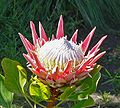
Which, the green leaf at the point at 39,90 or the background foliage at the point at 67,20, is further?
the background foliage at the point at 67,20

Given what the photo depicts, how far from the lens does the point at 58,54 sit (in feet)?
4.66

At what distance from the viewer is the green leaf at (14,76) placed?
1563mm

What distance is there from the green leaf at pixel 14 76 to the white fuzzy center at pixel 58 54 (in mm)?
145

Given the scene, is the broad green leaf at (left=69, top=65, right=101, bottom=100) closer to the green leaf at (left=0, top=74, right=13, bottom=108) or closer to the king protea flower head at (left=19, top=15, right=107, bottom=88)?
the king protea flower head at (left=19, top=15, right=107, bottom=88)

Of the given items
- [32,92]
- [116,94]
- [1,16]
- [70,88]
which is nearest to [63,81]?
[70,88]

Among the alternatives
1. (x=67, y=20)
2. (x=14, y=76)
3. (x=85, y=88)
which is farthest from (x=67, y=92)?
(x=67, y=20)

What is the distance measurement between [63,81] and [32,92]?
0.16 meters

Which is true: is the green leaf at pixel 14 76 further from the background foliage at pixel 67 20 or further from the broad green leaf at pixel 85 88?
the background foliage at pixel 67 20

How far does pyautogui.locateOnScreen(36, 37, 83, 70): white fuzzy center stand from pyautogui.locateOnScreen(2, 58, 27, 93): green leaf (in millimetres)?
145

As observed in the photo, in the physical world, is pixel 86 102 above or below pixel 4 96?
below

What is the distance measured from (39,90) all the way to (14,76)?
0.41ft

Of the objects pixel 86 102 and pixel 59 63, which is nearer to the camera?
pixel 59 63

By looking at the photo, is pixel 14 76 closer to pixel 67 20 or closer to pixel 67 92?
pixel 67 92

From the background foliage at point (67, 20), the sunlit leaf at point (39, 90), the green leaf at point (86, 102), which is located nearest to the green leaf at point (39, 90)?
Answer: the sunlit leaf at point (39, 90)
